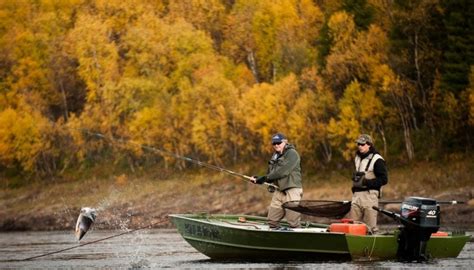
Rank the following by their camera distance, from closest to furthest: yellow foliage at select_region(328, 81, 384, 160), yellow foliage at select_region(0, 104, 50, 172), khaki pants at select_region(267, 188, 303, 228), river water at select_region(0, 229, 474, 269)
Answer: river water at select_region(0, 229, 474, 269)
khaki pants at select_region(267, 188, 303, 228)
yellow foliage at select_region(328, 81, 384, 160)
yellow foliage at select_region(0, 104, 50, 172)

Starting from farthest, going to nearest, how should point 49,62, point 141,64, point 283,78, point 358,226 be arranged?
point 49,62 → point 141,64 → point 283,78 → point 358,226

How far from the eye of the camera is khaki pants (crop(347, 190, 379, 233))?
21906 millimetres

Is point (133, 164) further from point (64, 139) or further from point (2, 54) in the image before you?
point (2, 54)

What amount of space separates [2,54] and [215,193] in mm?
27609

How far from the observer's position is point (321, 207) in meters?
22.5

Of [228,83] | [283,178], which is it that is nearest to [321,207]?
[283,178]

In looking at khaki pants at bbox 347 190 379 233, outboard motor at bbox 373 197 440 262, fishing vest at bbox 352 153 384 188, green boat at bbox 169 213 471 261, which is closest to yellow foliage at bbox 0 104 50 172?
green boat at bbox 169 213 471 261

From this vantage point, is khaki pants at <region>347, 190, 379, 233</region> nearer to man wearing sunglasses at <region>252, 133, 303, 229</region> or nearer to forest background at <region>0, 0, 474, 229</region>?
man wearing sunglasses at <region>252, 133, 303, 229</region>

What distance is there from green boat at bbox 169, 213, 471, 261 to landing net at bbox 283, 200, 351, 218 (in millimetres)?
338

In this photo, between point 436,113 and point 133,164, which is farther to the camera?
point 133,164

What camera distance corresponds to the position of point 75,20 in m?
77.2

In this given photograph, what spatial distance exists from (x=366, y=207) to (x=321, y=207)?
38.1 inches

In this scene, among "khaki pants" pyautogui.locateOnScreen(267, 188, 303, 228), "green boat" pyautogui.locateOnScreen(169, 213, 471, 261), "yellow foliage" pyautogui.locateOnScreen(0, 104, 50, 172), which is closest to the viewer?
"green boat" pyautogui.locateOnScreen(169, 213, 471, 261)

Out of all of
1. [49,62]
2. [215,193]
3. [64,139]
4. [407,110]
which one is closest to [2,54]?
[49,62]
